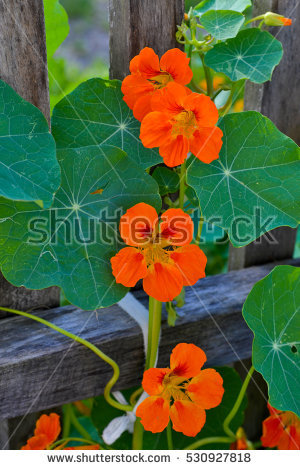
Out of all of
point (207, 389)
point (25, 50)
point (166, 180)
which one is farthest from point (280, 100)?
point (207, 389)

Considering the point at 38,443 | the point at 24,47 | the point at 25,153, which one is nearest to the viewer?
the point at 25,153

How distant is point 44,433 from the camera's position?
1068 millimetres

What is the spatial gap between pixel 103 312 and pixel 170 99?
19.7 inches

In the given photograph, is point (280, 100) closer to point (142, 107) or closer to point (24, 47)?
point (142, 107)

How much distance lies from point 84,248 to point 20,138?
22 centimetres

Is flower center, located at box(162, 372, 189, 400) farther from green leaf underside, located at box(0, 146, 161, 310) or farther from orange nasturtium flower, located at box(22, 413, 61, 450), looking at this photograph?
orange nasturtium flower, located at box(22, 413, 61, 450)

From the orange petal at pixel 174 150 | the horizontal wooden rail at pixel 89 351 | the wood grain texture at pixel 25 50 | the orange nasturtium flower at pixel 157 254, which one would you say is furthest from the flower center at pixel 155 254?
the wood grain texture at pixel 25 50

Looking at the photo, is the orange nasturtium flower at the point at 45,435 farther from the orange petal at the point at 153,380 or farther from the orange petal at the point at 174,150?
the orange petal at the point at 174,150

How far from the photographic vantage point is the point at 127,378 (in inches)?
42.5

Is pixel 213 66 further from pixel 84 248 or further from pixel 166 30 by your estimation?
pixel 84 248

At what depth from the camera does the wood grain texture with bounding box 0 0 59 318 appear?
90cm

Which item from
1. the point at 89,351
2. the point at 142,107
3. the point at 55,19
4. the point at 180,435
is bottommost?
the point at 180,435

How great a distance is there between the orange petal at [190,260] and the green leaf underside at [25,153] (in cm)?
23

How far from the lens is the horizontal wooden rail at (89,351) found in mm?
979
